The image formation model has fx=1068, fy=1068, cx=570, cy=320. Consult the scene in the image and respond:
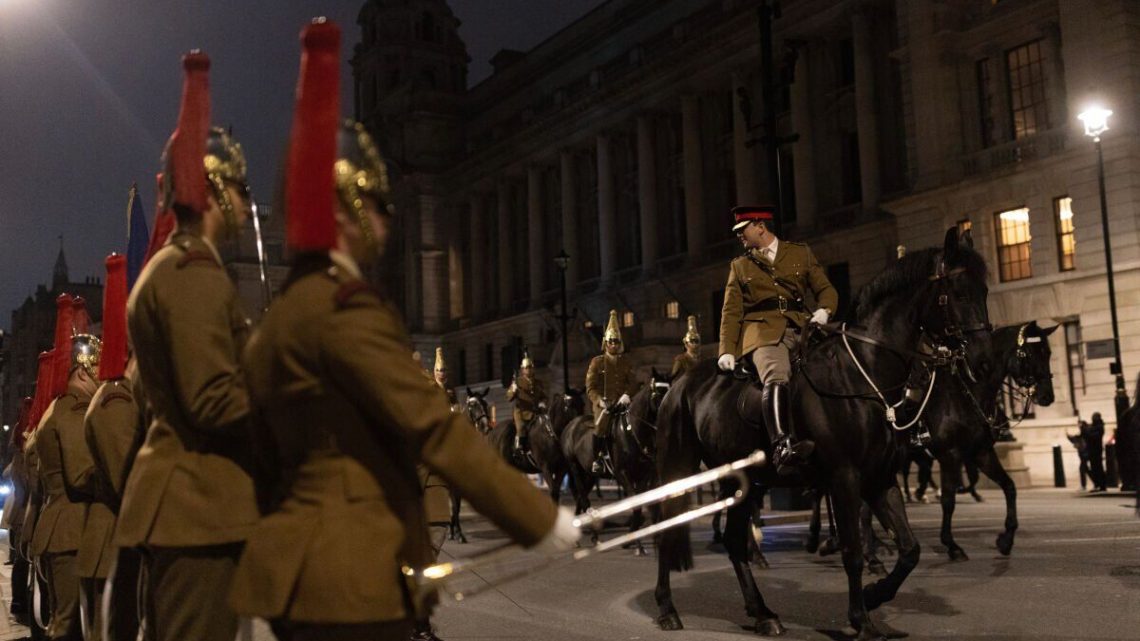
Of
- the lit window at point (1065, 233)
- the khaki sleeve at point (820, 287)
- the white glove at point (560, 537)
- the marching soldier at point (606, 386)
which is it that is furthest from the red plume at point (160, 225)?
the lit window at point (1065, 233)

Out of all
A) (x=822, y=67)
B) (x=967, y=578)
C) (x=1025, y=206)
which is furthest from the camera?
(x=822, y=67)

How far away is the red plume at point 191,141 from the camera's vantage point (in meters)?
4.41

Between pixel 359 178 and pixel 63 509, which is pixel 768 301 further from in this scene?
pixel 359 178

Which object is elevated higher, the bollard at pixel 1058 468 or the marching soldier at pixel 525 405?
the marching soldier at pixel 525 405

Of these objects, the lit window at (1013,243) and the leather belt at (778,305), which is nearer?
the leather belt at (778,305)

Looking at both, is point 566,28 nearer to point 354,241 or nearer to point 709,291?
point 709,291

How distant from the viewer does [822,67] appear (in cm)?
5059

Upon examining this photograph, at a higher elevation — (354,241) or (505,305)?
(505,305)

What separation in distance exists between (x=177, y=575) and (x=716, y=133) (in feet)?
183

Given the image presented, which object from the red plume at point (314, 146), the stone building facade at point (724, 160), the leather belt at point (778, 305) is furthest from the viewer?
the stone building facade at point (724, 160)

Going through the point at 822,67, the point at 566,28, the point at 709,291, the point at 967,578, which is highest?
the point at 566,28

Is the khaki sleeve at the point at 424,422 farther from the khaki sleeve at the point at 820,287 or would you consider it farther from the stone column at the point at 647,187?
the stone column at the point at 647,187

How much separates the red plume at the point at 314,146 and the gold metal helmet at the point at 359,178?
8 cm

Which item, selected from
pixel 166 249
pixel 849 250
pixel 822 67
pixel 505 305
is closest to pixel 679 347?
pixel 849 250
